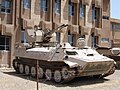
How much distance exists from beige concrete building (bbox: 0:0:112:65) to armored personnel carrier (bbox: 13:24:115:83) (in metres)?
6.63

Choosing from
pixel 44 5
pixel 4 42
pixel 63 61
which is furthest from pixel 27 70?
pixel 44 5

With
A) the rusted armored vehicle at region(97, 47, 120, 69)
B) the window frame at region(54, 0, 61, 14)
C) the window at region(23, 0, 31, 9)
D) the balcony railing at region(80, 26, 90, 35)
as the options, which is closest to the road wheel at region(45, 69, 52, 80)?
the rusted armored vehicle at region(97, 47, 120, 69)

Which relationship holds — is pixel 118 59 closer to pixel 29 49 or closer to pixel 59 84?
pixel 29 49

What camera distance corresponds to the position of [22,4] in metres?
26.8

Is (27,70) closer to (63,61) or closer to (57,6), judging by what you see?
(63,61)

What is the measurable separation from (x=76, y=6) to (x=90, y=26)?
3.75 metres

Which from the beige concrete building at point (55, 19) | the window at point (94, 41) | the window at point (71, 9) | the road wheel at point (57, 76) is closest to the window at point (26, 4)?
the beige concrete building at point (55, 19)

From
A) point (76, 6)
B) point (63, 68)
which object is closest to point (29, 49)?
point (63, 68)

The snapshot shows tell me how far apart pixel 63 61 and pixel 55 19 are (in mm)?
14928

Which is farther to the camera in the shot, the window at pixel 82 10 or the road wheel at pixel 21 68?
the window at pixel 82 10

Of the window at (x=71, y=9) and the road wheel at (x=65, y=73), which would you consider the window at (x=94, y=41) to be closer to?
the window at (x=71, y=9)

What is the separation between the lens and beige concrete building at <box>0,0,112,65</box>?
2586 cm

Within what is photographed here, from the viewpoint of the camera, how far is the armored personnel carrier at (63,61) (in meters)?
15.1

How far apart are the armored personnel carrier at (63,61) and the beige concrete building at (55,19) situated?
6.63m
